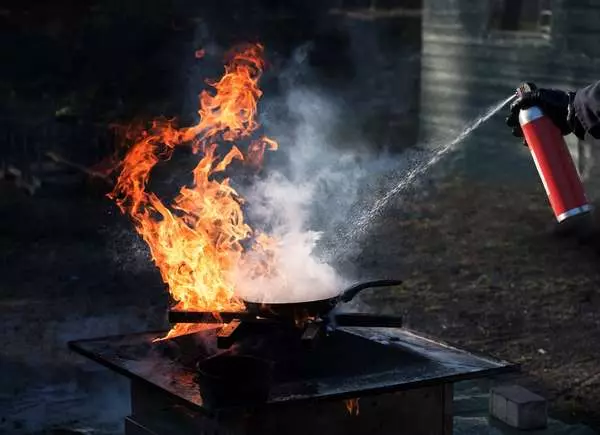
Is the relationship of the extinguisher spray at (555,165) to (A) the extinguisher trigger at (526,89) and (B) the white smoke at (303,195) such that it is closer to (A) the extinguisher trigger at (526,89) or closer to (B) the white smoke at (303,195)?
(A) the extinguisher trigger at (526,89)

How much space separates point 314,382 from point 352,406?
0.95ft

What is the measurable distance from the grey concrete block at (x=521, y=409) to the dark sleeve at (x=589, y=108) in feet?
7.43

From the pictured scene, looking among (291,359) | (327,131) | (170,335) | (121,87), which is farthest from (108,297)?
(327,131)

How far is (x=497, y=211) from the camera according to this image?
12844mm

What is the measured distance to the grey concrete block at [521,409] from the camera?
6.11 meters

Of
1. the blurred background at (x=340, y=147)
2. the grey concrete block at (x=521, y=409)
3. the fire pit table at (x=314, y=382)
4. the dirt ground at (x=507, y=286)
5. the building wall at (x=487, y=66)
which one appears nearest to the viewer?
the fire pit table at (x=314, y=382)

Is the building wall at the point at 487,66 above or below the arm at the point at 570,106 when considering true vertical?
above

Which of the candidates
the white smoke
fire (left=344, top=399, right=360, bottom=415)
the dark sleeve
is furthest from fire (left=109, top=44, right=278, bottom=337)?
the dark sleeve

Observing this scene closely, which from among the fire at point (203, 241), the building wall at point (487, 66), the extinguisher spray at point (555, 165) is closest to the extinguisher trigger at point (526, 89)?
the extinguisher spray at point (555, 165)

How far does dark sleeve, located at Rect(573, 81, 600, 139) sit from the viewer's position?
4309 millimetres

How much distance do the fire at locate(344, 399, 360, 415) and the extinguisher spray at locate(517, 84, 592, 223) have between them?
113cm

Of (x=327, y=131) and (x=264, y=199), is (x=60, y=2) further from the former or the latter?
(x=264, y=199)

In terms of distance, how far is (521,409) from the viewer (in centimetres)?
609

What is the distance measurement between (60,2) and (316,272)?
36.5 ft
